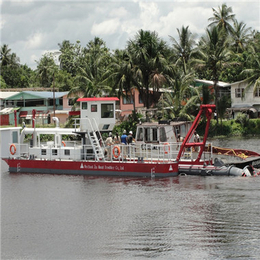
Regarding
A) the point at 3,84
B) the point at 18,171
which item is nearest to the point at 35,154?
the point at 18,171

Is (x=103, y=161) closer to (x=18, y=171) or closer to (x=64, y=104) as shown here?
(x=18, y=171)

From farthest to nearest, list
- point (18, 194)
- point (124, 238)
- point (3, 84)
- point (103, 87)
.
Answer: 1. point (3, 84)
2. point (103, 87)
3. point (18, 194)
4. point (124, 238)

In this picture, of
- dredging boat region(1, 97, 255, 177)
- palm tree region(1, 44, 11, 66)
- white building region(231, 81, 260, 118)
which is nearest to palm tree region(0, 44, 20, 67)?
palm tree region(1, 44, 11, 66)

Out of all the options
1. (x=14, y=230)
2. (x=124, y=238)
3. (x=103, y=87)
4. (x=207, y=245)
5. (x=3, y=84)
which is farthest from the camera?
(x=3, y=84)

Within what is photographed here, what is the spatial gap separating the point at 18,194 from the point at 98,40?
73672 mm

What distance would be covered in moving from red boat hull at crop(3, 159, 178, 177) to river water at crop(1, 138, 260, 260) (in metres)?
0.74

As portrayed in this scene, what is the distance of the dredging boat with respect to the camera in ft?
107

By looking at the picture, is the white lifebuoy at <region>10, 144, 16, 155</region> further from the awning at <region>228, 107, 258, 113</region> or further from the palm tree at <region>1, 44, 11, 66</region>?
the palm tree at <region>1, 44, 11, 66</region>

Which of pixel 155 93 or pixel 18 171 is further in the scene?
pixel 155 93

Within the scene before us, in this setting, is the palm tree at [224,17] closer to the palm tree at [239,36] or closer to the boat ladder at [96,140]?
the palm tree at [239,36]

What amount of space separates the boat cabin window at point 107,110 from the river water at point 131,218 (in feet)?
14.8

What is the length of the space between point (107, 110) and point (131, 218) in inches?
507

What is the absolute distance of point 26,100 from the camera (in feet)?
282

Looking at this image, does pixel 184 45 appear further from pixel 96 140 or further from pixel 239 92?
pixel 96 140
